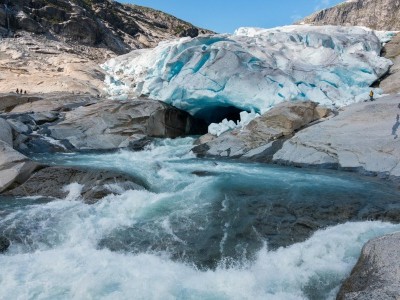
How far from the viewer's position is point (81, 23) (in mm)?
37375

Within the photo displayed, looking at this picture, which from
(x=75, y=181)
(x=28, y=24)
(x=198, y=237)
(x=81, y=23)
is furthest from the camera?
(x=81, y=23)

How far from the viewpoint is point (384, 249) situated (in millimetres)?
4988

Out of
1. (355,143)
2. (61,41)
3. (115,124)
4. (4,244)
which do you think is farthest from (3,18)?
(4,244)

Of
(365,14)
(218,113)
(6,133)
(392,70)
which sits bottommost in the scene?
(6,133)

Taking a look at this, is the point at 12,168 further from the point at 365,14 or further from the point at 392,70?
the point at 365,14

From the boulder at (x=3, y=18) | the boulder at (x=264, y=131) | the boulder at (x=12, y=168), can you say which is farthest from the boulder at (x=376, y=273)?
the boulder at (x=3, y=18)

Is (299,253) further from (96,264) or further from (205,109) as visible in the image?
(205,109)

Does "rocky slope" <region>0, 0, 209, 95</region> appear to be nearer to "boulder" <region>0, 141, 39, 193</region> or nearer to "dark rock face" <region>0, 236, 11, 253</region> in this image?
"boulder" <region>0, 141, 39, 193</region>

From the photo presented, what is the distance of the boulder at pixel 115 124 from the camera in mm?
15883

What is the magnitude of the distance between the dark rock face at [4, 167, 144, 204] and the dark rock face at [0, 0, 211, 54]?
2752 centimetres

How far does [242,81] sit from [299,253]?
12.2 meters

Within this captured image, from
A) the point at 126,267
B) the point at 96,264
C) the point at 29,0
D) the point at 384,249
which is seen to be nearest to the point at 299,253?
the point at 384,249

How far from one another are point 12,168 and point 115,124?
7.32 metres

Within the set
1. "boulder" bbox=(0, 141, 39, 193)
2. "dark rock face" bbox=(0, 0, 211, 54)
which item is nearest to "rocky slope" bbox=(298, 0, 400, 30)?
"dark rock face" bbox=(0, 0, 211, 54)
